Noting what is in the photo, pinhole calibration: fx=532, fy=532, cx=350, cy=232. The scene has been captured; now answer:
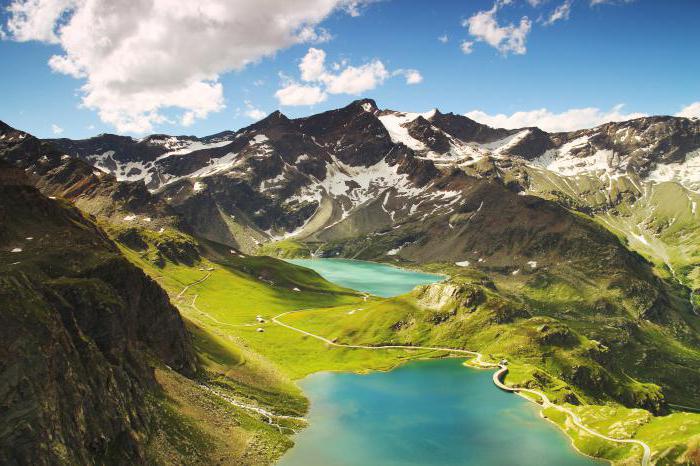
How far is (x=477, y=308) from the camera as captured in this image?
593 ft

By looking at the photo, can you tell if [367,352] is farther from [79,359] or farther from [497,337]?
[79,359]

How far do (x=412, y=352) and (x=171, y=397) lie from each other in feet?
303

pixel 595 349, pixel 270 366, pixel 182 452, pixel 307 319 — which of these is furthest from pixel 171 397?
pixel 595 349

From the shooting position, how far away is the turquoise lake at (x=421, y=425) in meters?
86.2

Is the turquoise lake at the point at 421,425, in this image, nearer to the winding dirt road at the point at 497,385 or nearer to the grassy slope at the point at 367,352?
the winding dirt road at the point at 497,385

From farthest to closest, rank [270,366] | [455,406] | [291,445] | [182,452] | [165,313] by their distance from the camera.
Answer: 1. [270,366]
2. [455,406]
3. [165,313]
4. [291,445]
5. [182,452]

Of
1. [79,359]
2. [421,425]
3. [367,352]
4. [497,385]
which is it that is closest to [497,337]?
[497,385]

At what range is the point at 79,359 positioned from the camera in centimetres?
5697

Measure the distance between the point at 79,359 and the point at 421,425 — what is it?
6638 centimetres

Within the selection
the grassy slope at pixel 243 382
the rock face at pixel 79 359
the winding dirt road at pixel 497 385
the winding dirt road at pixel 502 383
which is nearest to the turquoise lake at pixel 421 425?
the winding dirt road at pixel 502 383

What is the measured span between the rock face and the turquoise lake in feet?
93.3

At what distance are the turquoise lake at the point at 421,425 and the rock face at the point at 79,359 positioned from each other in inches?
1120

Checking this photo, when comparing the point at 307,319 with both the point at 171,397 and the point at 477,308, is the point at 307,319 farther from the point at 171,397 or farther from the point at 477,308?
the point at 171,397

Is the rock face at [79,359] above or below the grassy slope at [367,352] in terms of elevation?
above
